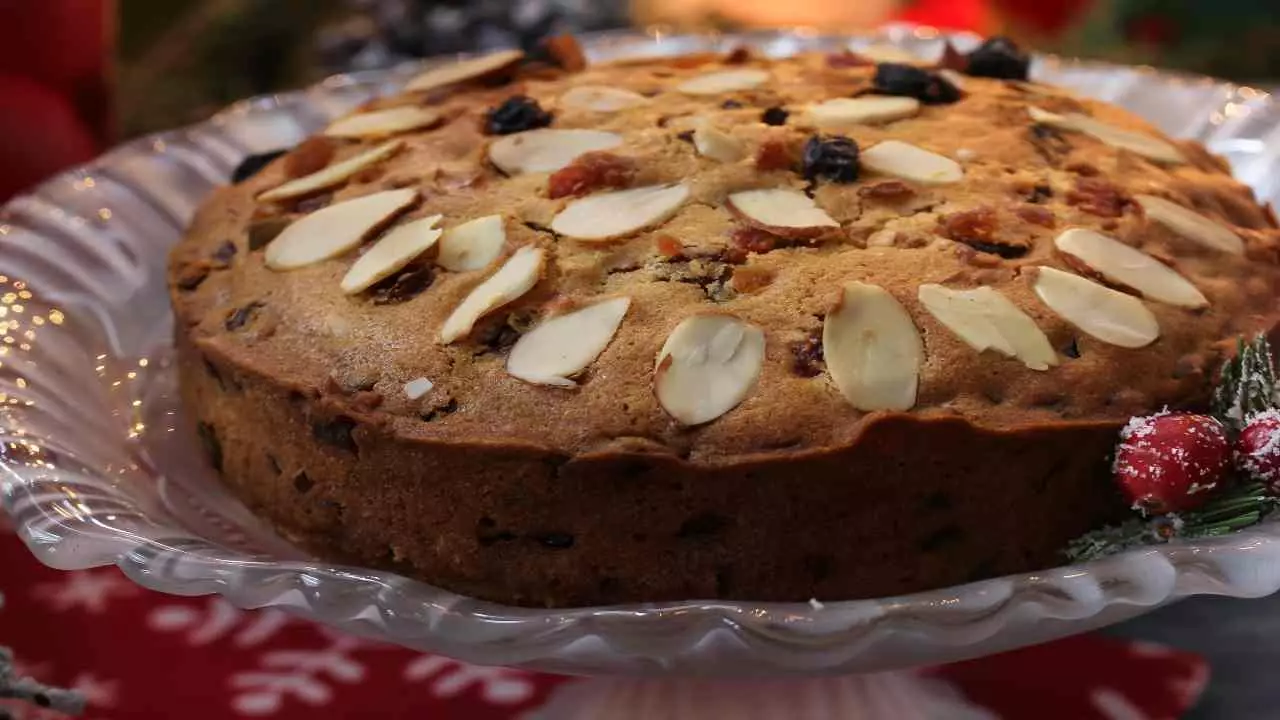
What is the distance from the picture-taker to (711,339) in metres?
0.96

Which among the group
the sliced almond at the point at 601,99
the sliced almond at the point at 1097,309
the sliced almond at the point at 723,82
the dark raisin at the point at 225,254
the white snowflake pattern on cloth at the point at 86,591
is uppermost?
the sliced almond at the point at 601,99

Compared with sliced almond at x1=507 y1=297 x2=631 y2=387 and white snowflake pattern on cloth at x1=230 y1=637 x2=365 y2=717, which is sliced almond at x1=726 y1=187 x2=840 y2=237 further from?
white snowflake pattern on cloth at x1=230 y1=637 x2=365 y2=717

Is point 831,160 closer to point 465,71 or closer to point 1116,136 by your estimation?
point 1116,136

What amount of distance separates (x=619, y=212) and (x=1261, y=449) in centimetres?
54

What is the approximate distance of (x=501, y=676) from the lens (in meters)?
1.34

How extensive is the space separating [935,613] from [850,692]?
0.50 meters

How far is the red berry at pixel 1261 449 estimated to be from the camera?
914mm

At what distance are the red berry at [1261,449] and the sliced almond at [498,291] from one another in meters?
0.55

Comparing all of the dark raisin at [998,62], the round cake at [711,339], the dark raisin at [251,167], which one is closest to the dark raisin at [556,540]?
the round cake at [711,339]

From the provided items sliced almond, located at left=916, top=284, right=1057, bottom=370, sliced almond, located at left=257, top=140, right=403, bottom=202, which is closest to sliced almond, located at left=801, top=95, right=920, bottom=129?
sliced almond, located at left=916, top=284, right=1057, bottom=370

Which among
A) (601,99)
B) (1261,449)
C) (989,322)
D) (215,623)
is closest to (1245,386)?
(1261,449)

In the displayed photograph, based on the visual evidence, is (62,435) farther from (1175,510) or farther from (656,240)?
(1175,510)

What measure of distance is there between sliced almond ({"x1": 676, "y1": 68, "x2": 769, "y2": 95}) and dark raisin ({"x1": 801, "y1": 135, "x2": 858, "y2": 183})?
0.21 meters

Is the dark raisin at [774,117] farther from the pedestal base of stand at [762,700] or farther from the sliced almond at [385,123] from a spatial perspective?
the pedestal base of stand at [762,700]
